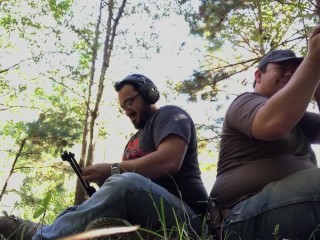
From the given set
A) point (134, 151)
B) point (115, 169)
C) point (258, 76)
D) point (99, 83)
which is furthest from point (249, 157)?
point (99, 83)

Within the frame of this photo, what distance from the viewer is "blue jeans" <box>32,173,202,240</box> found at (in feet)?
5.49

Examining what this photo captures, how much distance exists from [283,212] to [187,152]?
0.94 meters

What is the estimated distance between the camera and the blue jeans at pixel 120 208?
1.67m

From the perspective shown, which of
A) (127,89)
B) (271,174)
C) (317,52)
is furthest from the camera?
(127,89)

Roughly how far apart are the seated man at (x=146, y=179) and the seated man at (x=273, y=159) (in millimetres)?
203

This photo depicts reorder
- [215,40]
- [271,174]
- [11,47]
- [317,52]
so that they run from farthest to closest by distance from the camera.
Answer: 1. [11,47]
2. [215,40]
3. [271,174]
4. [317,52]

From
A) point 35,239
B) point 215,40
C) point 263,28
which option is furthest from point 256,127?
point 263,28

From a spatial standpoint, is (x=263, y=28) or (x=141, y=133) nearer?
(x=141, y=133)

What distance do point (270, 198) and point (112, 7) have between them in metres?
8.21

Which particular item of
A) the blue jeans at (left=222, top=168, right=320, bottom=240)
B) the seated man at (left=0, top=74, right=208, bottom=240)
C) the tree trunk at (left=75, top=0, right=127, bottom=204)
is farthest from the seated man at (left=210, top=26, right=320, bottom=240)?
the tree trunk at (left=75, top=0, right=127, bottom=204)

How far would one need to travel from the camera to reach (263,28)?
916 centimetres

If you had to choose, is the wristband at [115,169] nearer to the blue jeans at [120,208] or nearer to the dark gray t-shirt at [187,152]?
the dark gray t-shirt at [187,152]

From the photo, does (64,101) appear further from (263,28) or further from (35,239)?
(35,239)

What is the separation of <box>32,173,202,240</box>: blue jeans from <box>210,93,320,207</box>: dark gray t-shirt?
222 mm
